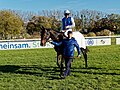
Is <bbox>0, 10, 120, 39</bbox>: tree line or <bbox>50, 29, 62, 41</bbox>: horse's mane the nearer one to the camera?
<bbox>50, 29, 62, 41</bbox>: horse's mane

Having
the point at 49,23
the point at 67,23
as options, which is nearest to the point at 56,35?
the point at 67,23

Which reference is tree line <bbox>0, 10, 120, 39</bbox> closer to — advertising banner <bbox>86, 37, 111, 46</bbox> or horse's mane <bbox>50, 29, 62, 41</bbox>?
advertising banner <bbox>86, 37, 111, 46</bbox>

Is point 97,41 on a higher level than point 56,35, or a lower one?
lower

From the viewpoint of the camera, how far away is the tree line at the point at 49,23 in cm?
5456

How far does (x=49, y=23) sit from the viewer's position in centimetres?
6894

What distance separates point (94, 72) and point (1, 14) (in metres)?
47.0

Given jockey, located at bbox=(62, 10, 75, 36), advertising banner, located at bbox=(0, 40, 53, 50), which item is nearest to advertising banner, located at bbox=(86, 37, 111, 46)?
advertising banner, located at bbox=(0, 40, 53, 50)

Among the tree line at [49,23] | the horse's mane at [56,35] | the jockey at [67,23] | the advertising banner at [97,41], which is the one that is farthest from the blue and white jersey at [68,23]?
the tree line at [49,23]

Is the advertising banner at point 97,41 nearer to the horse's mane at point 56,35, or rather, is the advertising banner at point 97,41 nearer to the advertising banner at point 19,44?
the advertising banner at point 19,44

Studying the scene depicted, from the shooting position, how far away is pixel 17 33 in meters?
55.3

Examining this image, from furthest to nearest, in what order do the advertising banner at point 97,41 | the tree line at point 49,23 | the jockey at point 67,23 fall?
the tree line at point 49,23, the advertising banner at point 97,41, the jockey at point 67,23

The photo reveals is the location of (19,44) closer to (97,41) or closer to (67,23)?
(97,41)

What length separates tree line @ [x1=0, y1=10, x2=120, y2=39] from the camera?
54562 millimetres

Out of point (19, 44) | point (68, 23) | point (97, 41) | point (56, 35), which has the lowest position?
point (19, 44)
